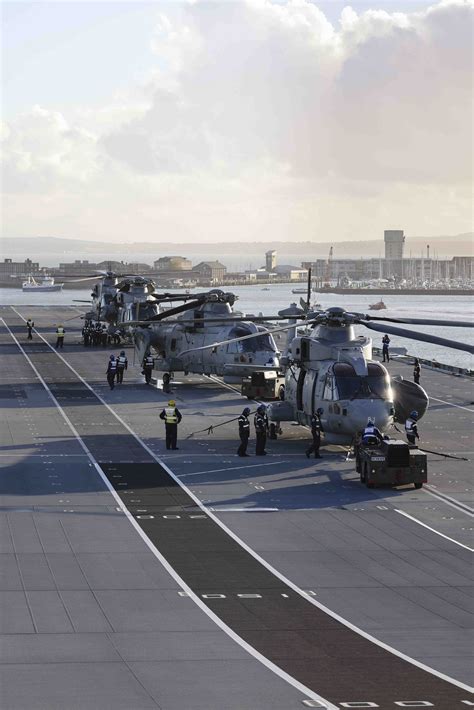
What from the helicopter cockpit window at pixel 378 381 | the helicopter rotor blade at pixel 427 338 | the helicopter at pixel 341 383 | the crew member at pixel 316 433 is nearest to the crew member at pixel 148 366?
the helicopter at pixel 341 383

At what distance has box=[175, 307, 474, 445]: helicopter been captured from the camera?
37125mm

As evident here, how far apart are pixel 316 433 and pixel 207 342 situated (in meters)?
19.8

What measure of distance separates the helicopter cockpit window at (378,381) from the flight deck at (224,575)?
2.30 metres

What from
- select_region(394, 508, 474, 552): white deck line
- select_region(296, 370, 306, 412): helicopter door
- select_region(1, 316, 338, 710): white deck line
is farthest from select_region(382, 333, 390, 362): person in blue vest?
select_region(394, 508, 474, 552): white deck line

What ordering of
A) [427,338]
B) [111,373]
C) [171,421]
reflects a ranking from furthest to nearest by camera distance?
[111,373], [171,421], [427,338]

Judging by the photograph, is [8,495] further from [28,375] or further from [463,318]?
[463,318]

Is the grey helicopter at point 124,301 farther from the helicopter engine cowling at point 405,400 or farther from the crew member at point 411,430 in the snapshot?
the crew member at point 411,430

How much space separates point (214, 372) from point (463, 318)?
14759 centimetres

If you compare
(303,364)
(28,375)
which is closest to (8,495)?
(303,364)

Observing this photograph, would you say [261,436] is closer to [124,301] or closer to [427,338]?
[427,338]

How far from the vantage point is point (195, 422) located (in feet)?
A: 153

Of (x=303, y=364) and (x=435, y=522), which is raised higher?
(x=303, y=364)

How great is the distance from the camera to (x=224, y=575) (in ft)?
81.2

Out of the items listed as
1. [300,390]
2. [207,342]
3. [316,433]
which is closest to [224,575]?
[316,433]
